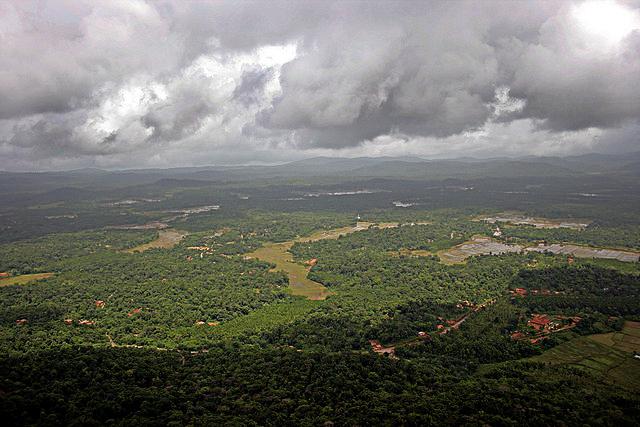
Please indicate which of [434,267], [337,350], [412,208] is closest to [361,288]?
[434,267]

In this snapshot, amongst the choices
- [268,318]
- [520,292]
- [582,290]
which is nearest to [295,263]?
[268,318]

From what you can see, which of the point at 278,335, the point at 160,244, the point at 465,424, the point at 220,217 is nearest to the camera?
the point at 465,424

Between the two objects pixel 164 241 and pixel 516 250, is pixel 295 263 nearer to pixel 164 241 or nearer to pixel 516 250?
pixel 164 241

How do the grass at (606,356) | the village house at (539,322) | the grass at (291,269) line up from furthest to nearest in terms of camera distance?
the grass at (291,269), the village house at (539,322), the grass at (606,356)

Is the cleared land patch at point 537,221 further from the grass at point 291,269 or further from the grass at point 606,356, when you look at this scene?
the grass at point 606,356

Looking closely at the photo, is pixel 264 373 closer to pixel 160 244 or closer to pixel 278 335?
pixel 278 335

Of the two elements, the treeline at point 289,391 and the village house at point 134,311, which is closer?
the treeline at point 289,391

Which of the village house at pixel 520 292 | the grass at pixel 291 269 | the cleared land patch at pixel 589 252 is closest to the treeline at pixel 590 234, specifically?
the cleared land patch at pixel 589 252
